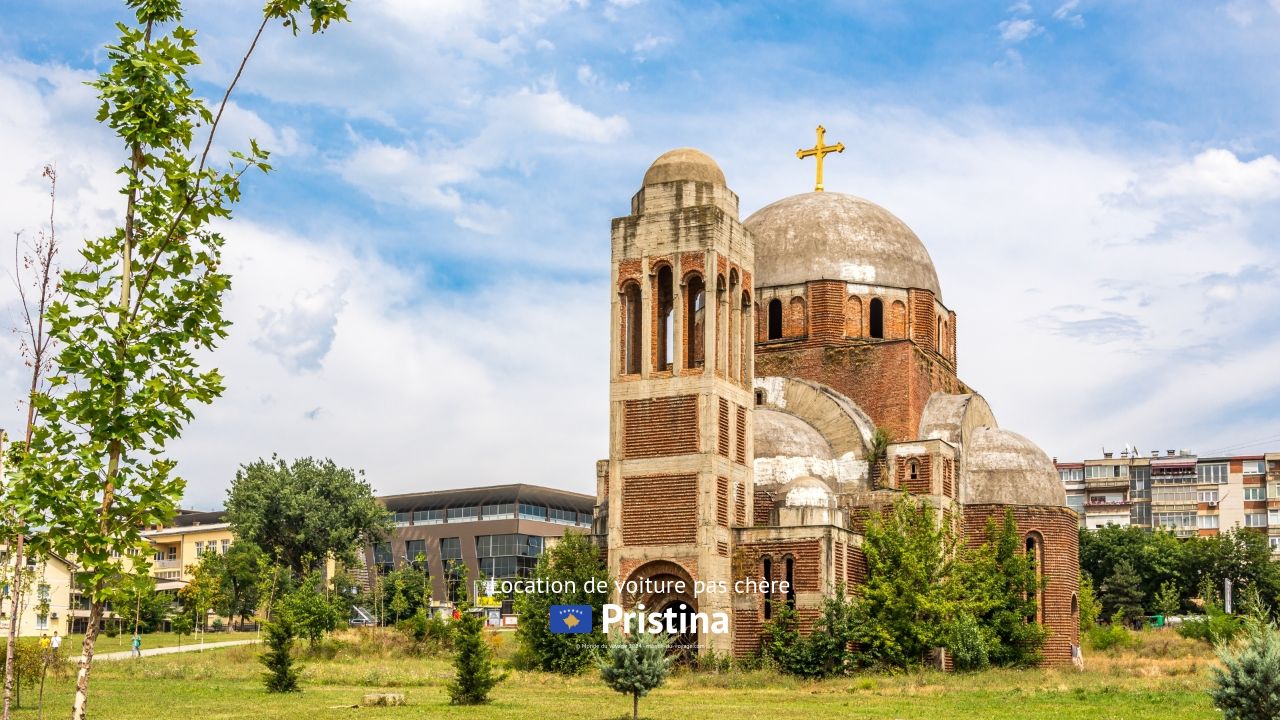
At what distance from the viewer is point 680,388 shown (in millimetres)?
37688

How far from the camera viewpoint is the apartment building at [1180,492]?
9575cm

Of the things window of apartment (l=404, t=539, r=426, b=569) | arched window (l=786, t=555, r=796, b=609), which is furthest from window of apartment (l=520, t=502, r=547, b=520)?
arched window (l=786, t=555, r=796, b=609)

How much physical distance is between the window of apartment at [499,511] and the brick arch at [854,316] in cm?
4583

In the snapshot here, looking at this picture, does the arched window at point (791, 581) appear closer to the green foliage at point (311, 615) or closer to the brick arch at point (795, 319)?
the brick arch at point (795, 319)

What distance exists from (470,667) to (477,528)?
203 ft

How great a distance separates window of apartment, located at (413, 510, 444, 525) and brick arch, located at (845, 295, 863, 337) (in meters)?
50.3

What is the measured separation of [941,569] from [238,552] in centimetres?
3661

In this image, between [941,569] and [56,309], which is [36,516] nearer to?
[56,309]

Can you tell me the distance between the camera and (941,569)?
38375 mm

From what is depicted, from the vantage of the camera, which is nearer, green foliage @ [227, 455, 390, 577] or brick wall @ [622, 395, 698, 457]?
brick wall @ [622, 395, 698, 457]

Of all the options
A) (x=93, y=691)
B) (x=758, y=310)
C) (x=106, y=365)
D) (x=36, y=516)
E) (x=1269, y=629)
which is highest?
(x=758, y=310)

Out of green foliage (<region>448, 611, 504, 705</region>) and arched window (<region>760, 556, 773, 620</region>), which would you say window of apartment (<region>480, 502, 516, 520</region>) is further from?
green foliage (<region>448, 611, 504, 705</region>)

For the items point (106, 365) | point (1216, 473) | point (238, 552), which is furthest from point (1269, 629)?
point (1216, 473)

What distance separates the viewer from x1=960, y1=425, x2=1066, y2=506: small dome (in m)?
42.2
